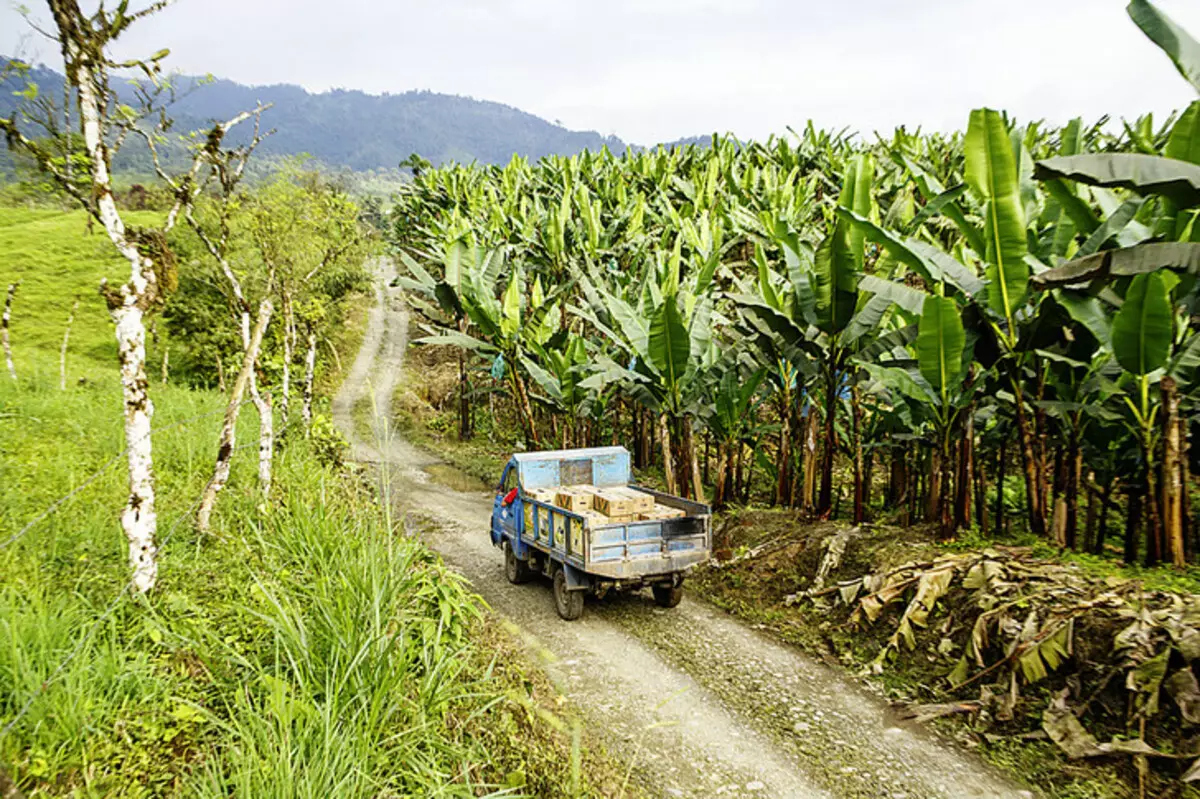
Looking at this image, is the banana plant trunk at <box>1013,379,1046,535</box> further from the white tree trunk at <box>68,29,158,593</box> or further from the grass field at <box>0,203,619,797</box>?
the white tree trunk at <box>68,29,158,593</box>

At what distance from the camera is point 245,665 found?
4.92m

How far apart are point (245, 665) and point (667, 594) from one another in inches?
204

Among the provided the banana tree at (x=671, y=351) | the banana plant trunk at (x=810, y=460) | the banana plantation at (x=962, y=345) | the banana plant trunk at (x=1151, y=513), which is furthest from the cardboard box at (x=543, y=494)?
the banana plant trunk at (x=1151, y=513)

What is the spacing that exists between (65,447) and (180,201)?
16.1 ft

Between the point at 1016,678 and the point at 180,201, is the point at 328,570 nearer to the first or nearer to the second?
the point at 180,201

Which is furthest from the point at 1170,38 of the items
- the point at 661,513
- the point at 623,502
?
the point at 661,513

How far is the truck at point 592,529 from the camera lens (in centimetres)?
805

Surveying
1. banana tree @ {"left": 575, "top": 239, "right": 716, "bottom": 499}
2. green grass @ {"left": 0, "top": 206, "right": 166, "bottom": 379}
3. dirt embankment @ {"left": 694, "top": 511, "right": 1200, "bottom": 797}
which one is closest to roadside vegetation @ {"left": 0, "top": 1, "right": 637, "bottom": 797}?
dirt embankment @ {"left": 694, "top": 511, "right": 1200, "bottom": 797}

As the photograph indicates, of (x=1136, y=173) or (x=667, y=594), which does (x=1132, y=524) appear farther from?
(x=667, y=594)

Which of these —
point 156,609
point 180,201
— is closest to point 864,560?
point 156,609

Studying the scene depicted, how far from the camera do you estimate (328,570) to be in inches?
226

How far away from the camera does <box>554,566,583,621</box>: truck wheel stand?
8.50m

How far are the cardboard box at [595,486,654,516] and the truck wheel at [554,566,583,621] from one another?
922 millimetres

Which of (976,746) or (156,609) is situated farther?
(976,746)
